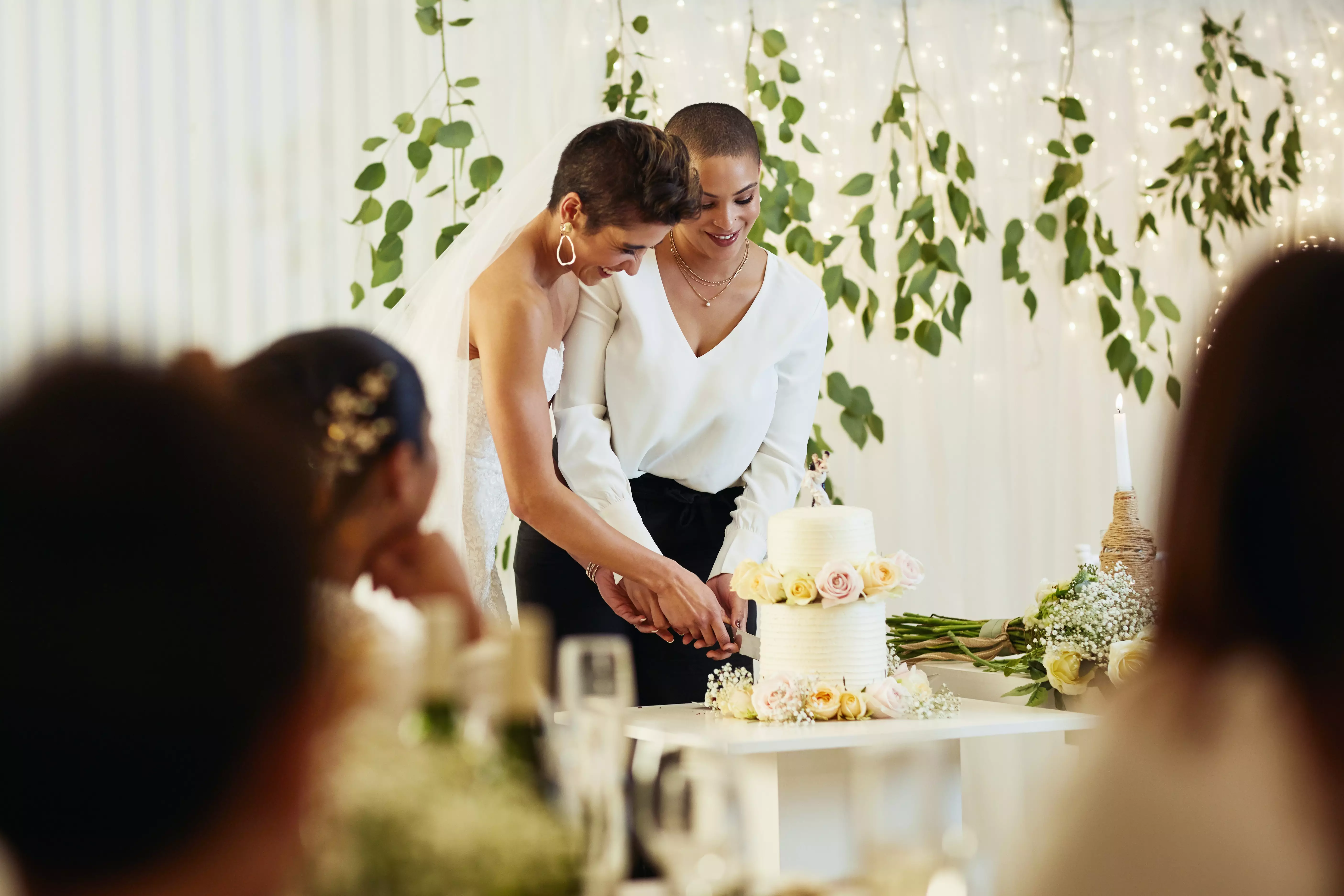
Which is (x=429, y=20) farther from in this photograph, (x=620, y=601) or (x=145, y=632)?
(x=145, y=632)

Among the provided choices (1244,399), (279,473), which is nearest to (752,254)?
(1244,399)

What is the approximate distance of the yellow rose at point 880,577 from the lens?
1.79 metres

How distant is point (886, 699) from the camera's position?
175 centimetres

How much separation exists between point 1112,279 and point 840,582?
220 cm

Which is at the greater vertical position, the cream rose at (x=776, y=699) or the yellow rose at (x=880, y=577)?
the yellow rose at (x=880, y=577)

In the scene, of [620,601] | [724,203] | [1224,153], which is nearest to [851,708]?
[620,601]

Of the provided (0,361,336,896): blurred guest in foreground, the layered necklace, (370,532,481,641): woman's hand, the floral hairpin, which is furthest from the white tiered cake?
(0,361,336,896): blurred guest in foreground

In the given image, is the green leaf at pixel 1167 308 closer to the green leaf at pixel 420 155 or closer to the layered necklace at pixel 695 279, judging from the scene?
the layered necklace at pixel 695 279

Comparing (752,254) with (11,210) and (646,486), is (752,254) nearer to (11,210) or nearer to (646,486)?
(646,486)

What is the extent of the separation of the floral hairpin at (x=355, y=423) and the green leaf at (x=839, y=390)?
8.77 ft

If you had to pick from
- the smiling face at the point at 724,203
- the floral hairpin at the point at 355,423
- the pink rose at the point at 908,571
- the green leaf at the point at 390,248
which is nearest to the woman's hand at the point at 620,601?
the pink rose at the point at 908,571

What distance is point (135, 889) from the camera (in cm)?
51

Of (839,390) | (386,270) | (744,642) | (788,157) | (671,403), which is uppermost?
(788,157)

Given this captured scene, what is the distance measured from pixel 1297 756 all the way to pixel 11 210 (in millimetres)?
3007
